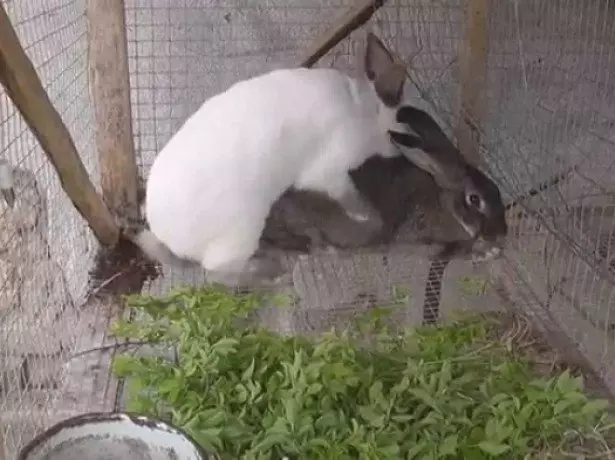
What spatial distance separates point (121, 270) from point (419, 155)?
590mm

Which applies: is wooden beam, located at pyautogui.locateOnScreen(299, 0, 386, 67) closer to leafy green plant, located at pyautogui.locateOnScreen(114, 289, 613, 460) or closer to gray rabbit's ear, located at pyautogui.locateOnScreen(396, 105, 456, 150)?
gray rabbit's ear, located at pyautogui.locateOnScreen(396, 105, 456, 150)

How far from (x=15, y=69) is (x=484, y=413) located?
76 centimetres

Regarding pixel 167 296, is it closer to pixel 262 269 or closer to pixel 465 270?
pixel 262 269

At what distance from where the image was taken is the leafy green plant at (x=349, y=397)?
112 cm

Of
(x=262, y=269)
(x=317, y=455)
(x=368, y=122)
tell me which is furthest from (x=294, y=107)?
(x=317, y=455)

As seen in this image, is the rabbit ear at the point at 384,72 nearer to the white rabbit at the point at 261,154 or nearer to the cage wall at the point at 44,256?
the white rabbit at the point at 261,154

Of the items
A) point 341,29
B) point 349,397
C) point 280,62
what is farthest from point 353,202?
point 280,62

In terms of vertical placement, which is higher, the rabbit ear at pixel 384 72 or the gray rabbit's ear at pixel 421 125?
the rabbit ear at pixel 384 72

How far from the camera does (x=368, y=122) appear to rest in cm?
134

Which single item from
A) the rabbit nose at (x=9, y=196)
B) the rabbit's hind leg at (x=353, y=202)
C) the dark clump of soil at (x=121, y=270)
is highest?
the rabbit nose at (x=9, y=196)

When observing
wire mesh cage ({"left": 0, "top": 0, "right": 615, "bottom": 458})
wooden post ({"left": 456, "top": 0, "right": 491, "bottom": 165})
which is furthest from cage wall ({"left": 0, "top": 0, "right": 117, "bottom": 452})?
wooden post ({"left": 456, "top": 0, "right": 491, "bottom": 165})

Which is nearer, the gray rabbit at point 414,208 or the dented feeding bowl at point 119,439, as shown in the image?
the dented feeding bowl at point 119,439

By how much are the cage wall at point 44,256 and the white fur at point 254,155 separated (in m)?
0.19

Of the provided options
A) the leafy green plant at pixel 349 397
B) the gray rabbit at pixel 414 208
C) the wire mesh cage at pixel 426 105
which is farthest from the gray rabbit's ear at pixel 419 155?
the leafy green plant at pixel 349 397
